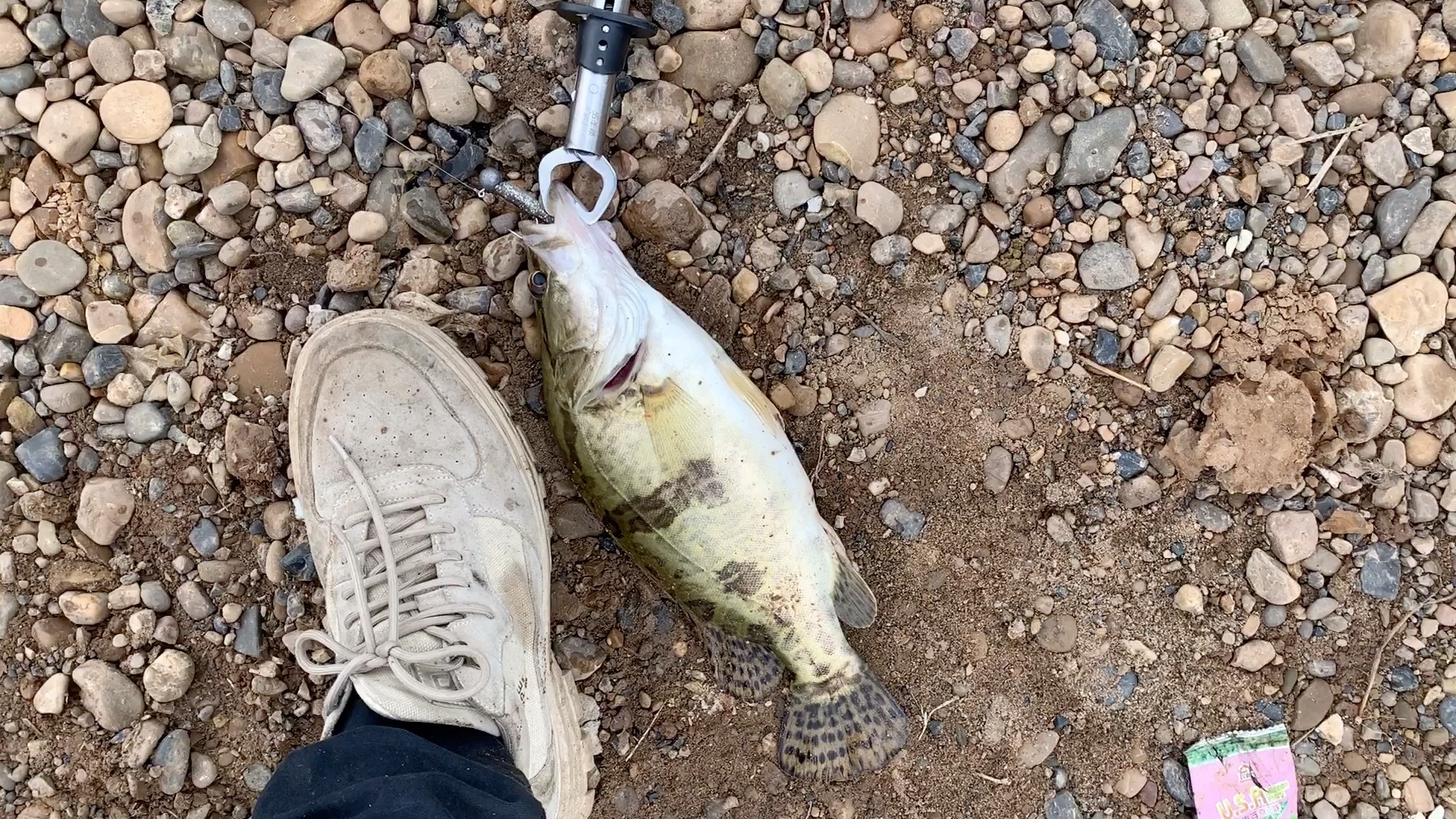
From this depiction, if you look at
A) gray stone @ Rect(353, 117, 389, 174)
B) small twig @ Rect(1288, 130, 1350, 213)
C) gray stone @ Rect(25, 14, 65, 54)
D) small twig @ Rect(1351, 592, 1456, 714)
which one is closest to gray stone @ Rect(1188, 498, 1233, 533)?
small twig @ Rect(1351, 592, 1456, 714)

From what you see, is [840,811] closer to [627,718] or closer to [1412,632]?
[627,718]

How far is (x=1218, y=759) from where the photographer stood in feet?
11.3

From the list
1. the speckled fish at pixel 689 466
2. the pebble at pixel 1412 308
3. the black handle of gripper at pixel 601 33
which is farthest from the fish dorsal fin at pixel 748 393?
the pebble at pixel 1412 308

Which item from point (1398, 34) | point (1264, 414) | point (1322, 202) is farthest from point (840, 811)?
point (1398, 34)

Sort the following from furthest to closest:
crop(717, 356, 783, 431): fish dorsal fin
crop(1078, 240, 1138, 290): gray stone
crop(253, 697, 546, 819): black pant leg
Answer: crop(1078, 240, 1138, 290): gray stone, crop(717, 356, 783, 431): fish dorsal fin, crop(253, 697, 546, 819): black pant leg

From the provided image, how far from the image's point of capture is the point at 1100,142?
322 centimetres

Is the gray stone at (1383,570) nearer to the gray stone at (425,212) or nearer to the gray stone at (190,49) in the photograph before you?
the gray stone at (425,212)

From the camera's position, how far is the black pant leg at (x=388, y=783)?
246 centimetres

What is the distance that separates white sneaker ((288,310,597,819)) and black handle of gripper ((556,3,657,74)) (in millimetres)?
1192

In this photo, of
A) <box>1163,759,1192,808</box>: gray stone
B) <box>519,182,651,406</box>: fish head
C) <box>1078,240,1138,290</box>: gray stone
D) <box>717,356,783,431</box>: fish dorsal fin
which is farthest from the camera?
<box>1163,759,1192,808</box>: gray stone

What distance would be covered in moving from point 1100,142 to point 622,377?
2.04 m

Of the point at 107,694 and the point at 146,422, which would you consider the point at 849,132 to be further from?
the point at 107,694

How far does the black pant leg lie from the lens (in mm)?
2455

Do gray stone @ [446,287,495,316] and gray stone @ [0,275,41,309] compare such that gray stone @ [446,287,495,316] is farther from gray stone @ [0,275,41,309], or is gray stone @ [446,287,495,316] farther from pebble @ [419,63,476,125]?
gray stone @ [0,275,41,309]
